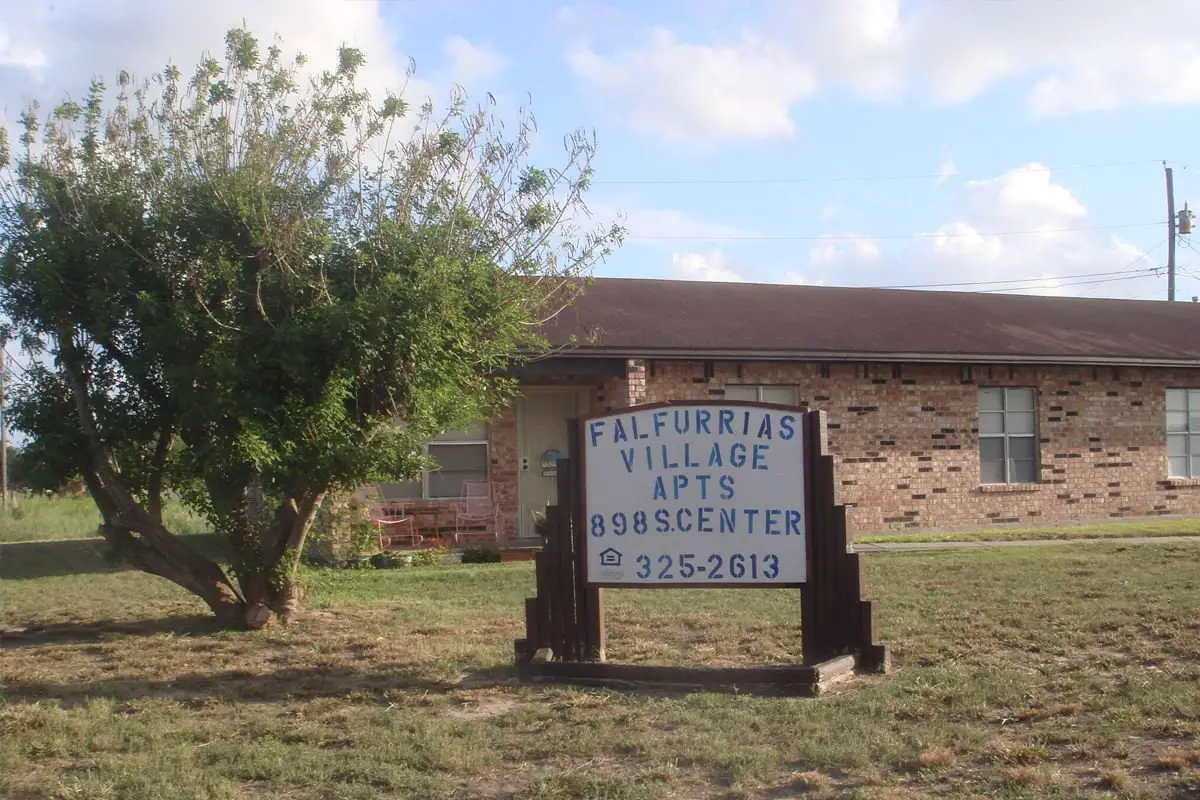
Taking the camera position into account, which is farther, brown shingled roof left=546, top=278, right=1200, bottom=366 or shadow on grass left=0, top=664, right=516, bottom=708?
brown shingled roof left=546, top=278, right=1200, bottom=366

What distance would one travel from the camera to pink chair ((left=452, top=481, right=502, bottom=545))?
16.5m

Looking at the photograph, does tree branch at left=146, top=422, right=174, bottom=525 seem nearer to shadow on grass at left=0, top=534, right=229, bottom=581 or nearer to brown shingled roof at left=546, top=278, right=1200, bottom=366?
shadow on grass at left=0, top=534, right=229, bottom=581

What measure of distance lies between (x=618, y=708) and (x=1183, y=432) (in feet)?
51.5

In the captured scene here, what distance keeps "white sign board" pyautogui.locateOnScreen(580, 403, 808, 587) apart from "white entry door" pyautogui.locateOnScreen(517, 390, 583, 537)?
8.96 m

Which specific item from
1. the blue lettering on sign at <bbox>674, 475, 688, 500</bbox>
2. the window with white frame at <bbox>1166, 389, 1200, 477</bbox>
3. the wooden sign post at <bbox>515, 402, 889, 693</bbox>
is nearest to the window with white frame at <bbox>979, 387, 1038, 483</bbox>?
the window with white frame at <bbox>1166, 389, 1200, 477</bbox>

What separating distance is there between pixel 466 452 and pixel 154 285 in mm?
8384

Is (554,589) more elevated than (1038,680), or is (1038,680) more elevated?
(554,589)

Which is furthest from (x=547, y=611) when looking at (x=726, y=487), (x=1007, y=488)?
(x=1007, y=488)

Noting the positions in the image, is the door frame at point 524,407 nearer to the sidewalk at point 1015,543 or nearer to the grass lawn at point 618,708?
the sidewalk at point 1015,543

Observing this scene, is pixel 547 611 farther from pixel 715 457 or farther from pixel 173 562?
pixel 173 562

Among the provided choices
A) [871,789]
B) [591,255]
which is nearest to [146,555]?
[591,255]

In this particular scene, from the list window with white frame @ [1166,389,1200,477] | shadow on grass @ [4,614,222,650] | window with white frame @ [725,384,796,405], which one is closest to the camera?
shadow on grass @ [4,614,222,650]

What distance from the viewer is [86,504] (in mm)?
28375

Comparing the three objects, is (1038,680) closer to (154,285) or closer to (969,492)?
(154,285)
